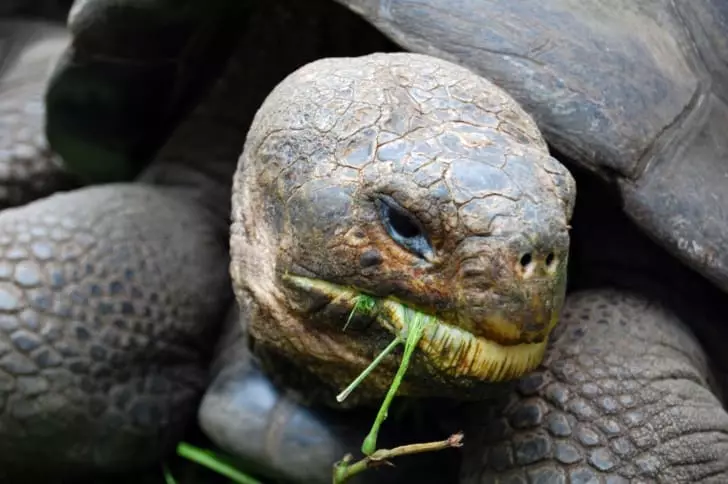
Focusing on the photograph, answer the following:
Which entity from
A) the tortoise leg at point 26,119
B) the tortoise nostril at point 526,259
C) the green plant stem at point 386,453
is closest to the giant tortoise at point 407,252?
the tortoise nostril at point 526,259

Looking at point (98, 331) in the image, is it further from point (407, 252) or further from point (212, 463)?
point (407, 252)

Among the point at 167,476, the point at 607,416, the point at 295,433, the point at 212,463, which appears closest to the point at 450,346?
the point at 607,416

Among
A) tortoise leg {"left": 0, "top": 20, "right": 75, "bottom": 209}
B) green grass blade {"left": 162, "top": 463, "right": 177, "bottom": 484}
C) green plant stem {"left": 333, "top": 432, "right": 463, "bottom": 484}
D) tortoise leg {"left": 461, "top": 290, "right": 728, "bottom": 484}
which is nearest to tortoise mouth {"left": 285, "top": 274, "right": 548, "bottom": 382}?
green plant stem {"left": 333, "top": 432, "right": 463, "bottom": 484}

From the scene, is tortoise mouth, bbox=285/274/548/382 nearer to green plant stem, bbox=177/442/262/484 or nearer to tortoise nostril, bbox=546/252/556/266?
tortoise nostril, bbox=546/252/556/266

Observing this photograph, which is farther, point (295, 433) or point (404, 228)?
point (295, 433)

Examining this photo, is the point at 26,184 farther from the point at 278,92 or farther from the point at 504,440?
the point at 504,440

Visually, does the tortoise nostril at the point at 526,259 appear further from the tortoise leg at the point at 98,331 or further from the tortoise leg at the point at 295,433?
the tortoise leg at the point at 98,331
